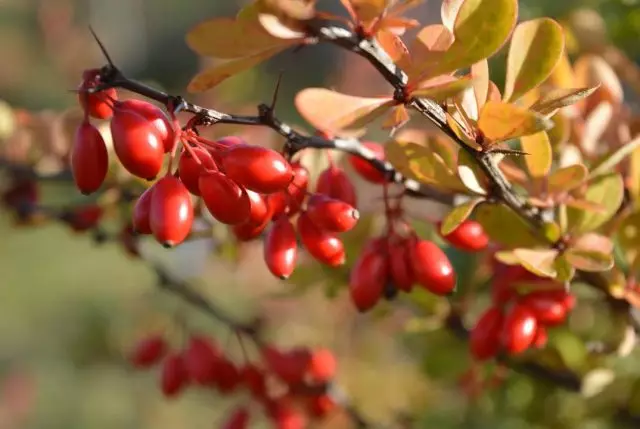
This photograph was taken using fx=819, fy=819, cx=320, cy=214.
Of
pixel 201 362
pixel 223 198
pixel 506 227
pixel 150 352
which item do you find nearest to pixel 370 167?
pixel 506 227

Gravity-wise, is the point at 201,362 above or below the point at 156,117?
below

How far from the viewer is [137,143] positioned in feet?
2.05

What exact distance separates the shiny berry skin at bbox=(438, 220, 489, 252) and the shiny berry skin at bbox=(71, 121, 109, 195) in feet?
1.13

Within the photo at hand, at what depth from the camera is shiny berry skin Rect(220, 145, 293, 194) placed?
0.64 meters

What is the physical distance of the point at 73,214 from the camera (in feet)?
4.46

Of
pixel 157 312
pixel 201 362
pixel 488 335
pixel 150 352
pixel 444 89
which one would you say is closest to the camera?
pixel 444 89

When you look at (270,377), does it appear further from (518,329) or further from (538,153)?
(538,153)

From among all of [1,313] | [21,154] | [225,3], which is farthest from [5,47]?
[21,154]

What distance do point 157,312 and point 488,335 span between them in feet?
11.2

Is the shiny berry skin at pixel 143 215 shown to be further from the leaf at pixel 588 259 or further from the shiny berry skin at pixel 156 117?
the leaf at pixel 588 259

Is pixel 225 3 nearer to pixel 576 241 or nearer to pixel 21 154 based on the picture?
pixel 21 154

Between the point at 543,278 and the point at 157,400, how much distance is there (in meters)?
4.21

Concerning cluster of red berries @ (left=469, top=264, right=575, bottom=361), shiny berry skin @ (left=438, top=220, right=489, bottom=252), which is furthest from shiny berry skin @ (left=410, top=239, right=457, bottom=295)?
cluster of red berries @ (left=469, top=264, right=575, bottom=361)

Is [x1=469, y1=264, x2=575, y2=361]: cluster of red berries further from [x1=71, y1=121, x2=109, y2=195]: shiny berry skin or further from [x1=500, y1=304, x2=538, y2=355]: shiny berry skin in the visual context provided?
[x1=71, y1=121, x2=109, y2=195]: shiny berry skin
